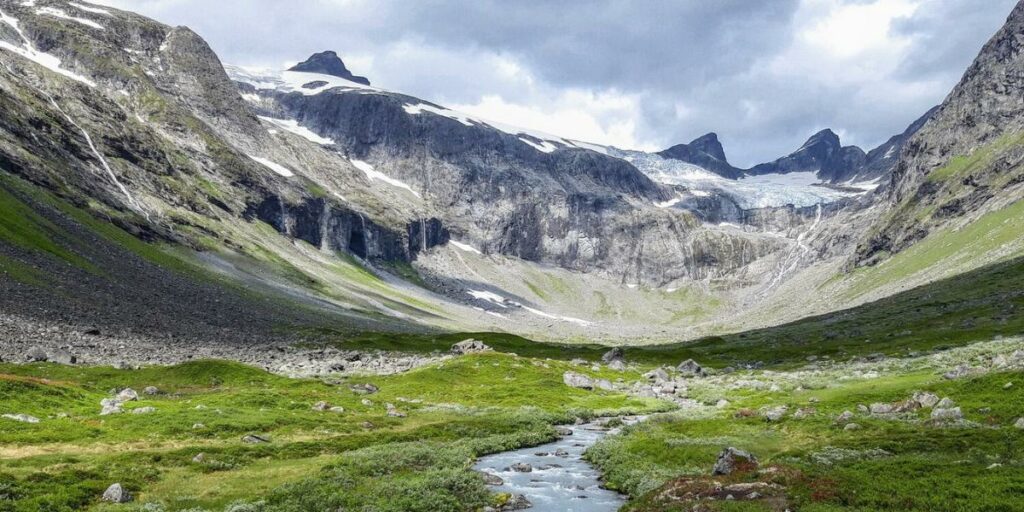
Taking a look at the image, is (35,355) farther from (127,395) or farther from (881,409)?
(881,409)

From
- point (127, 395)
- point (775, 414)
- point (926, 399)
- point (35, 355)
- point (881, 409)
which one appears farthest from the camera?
point (35, 355)

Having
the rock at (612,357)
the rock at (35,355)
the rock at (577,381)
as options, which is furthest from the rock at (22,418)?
the rock at (612,357)

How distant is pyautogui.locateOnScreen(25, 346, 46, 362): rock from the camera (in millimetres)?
67000

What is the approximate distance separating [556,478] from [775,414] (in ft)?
75.0

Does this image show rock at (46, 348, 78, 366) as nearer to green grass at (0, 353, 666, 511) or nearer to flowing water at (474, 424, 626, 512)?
green grass at (0, 353, 666, 511)

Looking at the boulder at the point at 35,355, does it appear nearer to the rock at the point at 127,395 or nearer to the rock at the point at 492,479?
the rock at the point at 127,395

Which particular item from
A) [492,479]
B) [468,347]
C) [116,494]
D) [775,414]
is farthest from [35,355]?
[775,414]

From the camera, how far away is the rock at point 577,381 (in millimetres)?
93512

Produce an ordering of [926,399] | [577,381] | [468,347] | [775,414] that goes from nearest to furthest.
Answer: [926,399] < [775,414] < [577,381] < [468,347]

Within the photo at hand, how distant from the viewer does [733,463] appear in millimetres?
35531

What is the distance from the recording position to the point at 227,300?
148375 millimetres

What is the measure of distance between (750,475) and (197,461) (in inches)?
1321

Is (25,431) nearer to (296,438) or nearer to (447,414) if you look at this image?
(296,438)

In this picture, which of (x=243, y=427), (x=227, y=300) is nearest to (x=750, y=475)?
(x=243, y=427)
